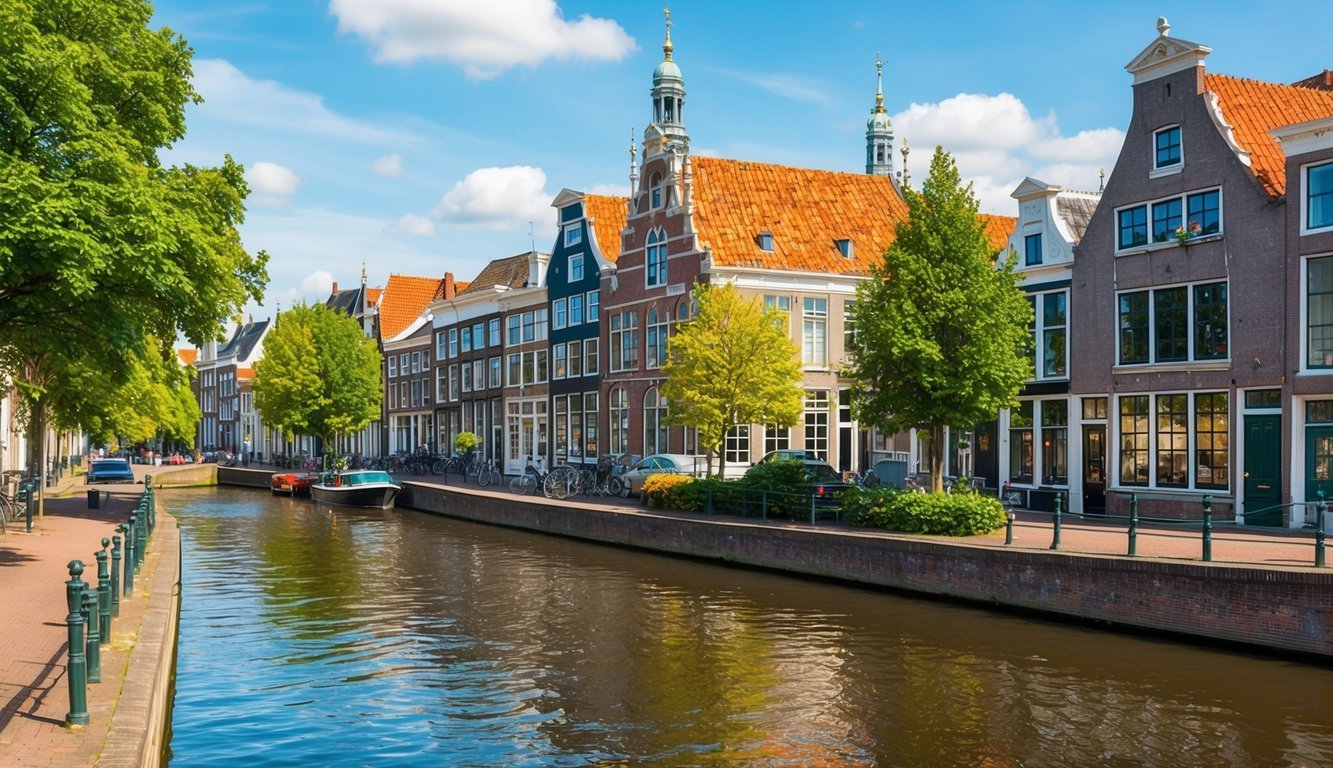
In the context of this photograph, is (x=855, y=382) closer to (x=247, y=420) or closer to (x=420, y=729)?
(x=420, y=729)

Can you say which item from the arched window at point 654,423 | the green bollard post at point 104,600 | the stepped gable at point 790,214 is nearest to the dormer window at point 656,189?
the stepped gable at point 790,214

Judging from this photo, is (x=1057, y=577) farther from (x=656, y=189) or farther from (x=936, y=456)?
(x=656, y=189)

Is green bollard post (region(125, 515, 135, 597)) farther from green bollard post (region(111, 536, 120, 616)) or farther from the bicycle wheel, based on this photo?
the bicycle wheel

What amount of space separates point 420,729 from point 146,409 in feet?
109

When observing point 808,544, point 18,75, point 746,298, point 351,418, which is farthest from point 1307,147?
point 351,418

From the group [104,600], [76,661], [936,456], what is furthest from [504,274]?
[76,661]

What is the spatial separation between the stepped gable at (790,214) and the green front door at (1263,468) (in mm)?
18605

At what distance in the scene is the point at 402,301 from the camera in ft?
263

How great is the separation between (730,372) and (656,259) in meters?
13.1

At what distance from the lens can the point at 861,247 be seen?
44.1 metres

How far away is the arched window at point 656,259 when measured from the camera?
1721 inches

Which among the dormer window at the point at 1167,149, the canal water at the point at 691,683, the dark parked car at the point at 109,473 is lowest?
the canal water at the point at 691,683

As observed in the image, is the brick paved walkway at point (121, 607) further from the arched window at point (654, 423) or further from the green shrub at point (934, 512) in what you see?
the arched window at point (654, 423)

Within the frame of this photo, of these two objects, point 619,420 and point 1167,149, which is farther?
point 619,420
